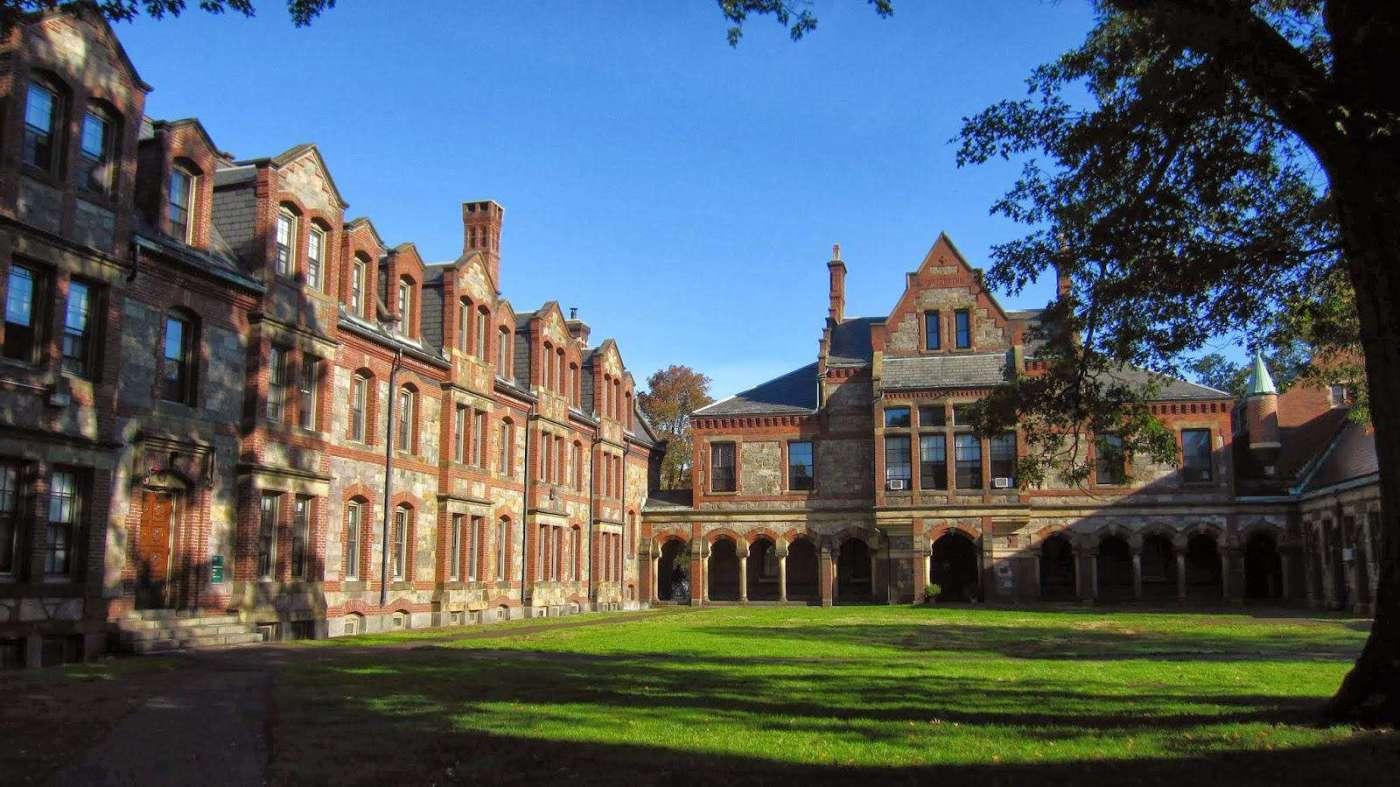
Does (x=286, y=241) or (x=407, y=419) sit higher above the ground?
(x=286, y=241)

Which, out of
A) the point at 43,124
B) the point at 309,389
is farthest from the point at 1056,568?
the point at 43,124

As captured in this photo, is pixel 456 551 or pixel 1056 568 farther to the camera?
pixel 1056 568

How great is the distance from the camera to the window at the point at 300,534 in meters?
24.7

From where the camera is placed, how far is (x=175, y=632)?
19969mm

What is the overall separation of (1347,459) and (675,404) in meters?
36.2

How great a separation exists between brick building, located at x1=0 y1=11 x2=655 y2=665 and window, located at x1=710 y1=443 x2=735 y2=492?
16.2m

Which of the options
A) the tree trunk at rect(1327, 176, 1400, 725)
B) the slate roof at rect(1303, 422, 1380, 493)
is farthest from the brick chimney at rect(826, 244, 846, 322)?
the tree trunk at rect(1327, 176, 1400, 725)

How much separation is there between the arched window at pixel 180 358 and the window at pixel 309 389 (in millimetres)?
3400

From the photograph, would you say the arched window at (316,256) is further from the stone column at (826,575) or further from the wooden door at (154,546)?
the stone column at (826,575)

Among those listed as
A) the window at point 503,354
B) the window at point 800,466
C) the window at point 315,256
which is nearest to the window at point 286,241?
the window at point 315,256

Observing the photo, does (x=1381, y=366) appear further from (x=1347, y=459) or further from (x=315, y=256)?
(x=1347, y=459)

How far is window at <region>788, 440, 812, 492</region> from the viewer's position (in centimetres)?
5041

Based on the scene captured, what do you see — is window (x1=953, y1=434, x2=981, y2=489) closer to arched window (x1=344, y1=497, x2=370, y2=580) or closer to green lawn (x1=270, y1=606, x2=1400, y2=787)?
green lawn (x1=270, y1=606, x2=1400, y2=787)

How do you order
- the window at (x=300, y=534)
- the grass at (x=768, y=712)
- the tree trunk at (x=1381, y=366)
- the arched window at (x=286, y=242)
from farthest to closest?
the window at (x=300, y=534) → the arched window at (x=286, y=242) → the tree trunk at (x=1381, y=366) → the grass at (x=768, y=712)
